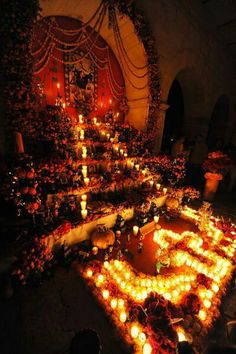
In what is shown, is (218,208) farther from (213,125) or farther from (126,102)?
(213,125)

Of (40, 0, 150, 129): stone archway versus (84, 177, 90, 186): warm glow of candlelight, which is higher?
(40, 0, 150, 129): stone archway

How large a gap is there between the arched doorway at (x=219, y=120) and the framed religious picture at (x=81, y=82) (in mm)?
8181

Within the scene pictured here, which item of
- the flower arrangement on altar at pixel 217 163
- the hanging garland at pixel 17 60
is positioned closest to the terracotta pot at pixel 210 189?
the flower arrangement on altar at pixel 217 163

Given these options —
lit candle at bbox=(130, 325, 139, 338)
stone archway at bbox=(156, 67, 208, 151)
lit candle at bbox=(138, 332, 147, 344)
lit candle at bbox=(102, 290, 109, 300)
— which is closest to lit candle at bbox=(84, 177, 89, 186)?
lit candle at bbox=(102, 290, 109, 300)

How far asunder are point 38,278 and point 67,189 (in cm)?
186

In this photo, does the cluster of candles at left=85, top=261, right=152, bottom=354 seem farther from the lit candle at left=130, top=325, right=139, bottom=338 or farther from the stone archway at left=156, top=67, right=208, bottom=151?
the stone archway at left=156, top=67, right=208, bottom=151

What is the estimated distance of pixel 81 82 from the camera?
23.0ft

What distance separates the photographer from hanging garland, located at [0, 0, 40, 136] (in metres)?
3.78

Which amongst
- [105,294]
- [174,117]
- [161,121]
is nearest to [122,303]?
[105,294]

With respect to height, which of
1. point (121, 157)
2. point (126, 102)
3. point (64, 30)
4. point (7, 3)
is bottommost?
point (121, 157)

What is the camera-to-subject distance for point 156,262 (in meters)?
3.56

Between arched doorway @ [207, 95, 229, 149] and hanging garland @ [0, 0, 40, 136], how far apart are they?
10881 mm

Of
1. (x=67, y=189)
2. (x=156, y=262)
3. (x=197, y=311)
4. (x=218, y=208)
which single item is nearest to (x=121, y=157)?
(x=67, y=189)

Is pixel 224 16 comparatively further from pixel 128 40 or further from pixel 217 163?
pixel 217 163
